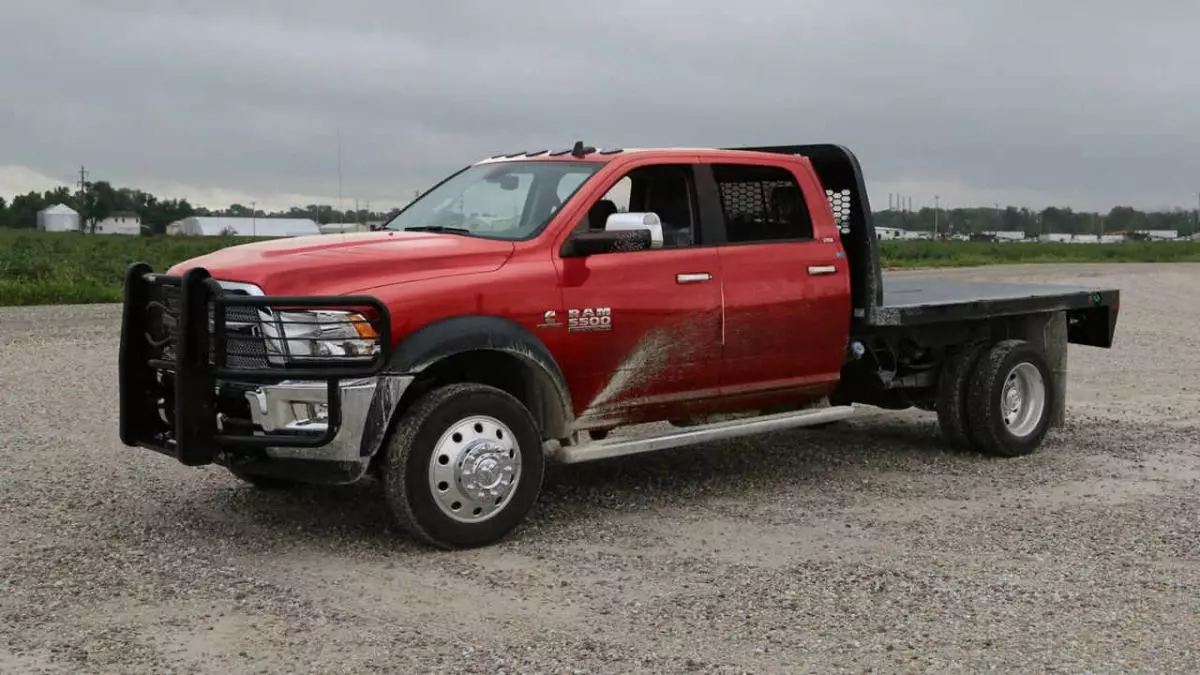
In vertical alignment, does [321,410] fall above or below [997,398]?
above

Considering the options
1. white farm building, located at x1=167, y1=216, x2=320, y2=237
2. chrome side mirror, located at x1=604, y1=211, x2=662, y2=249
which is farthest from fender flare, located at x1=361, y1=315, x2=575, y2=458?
white farm building, located at x1=167, y1=216, x2=320, y2=237

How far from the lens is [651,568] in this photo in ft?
21.0

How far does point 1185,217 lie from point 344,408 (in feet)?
352

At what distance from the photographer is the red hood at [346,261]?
6496mm

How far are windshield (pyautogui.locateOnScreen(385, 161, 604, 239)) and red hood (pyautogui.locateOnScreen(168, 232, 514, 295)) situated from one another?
0.30 meters

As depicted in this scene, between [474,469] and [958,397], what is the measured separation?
4.26m

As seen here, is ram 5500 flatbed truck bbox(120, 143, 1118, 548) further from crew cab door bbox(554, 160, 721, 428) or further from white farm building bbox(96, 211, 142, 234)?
white farm building bbox(96, 211, 142, 234)

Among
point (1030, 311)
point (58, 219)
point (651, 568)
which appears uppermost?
point (58, 219)

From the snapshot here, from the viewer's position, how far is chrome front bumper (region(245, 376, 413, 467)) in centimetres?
637

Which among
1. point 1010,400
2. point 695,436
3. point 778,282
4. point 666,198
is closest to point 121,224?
point 1010,400

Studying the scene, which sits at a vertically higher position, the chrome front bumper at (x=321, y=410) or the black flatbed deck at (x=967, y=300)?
the black flatbed deck at (x=967, y=300)

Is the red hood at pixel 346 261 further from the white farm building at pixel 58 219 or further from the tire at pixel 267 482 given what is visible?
the white farm building at pixel 58 219

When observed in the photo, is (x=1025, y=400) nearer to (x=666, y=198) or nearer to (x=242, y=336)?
(x=666, y=198)

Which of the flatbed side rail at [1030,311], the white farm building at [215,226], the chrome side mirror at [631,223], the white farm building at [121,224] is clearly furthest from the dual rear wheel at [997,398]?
the white farm building at [121,224]
